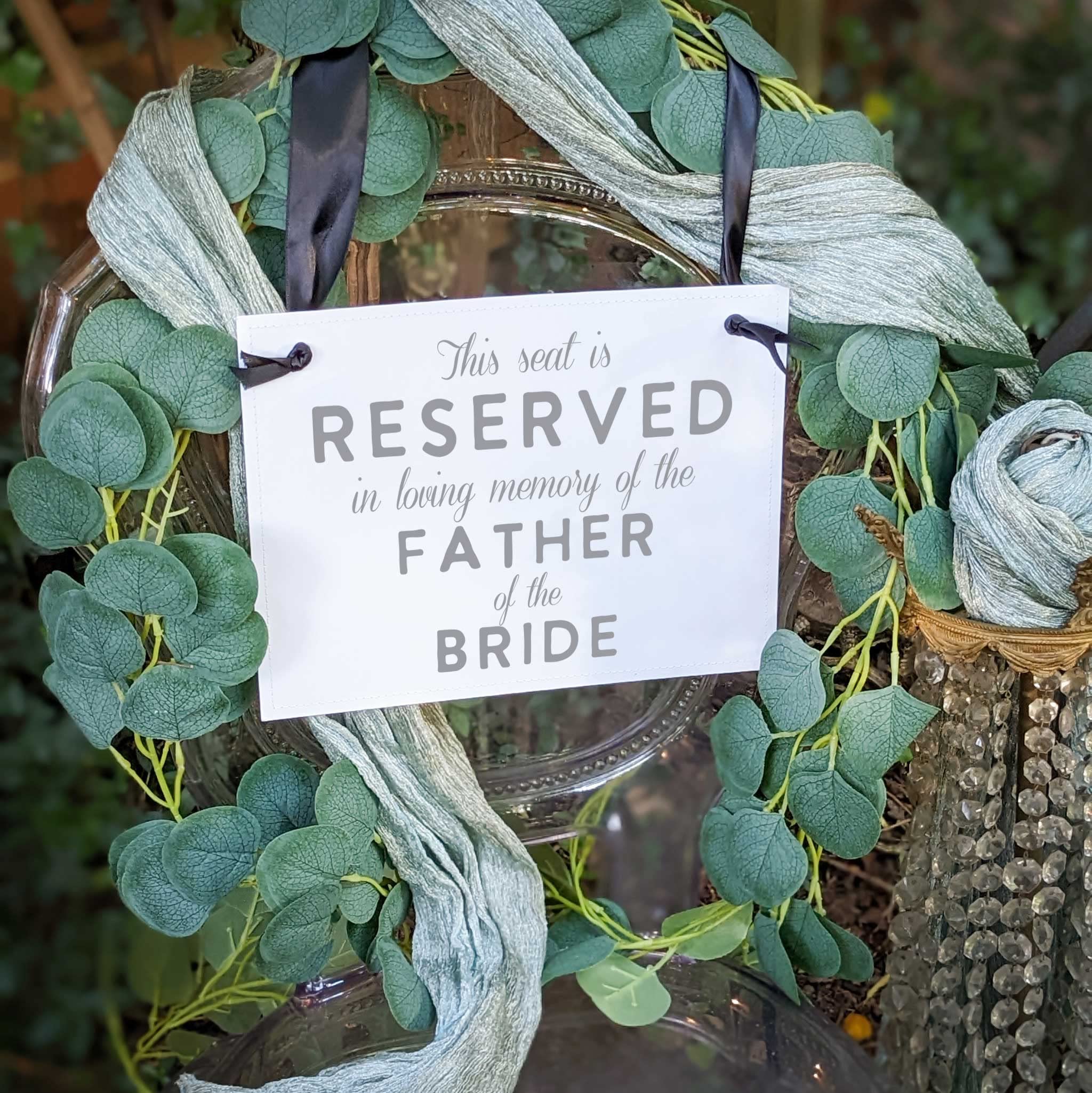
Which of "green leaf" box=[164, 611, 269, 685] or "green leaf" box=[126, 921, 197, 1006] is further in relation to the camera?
"green leaf" box=[126, 921, 197, 1006]

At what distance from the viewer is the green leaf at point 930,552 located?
52 centimetres

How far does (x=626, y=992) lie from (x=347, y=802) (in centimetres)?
21

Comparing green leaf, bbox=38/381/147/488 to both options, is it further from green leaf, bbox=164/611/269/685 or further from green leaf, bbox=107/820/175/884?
green leaf, bbox=107/820/175/884

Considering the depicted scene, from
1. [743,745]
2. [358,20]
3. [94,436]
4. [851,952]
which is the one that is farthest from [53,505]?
[851,952]

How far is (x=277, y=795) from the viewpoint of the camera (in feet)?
1.84

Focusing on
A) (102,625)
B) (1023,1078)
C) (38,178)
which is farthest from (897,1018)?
(38,178)

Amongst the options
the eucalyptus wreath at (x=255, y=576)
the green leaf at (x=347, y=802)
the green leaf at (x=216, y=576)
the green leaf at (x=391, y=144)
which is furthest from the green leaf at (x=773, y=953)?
the green leaf at (x=391, y=144)

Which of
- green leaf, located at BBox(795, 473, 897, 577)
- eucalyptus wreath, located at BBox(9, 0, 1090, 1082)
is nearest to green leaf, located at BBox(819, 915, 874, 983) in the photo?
eucalyptus wreath, located at BBox(9, 0, 1090, 1082)

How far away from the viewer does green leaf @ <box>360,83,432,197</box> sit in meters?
0.50

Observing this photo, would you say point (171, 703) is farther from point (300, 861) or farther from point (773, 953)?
point (773, 953)

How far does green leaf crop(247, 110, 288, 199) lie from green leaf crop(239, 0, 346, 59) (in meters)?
0.03

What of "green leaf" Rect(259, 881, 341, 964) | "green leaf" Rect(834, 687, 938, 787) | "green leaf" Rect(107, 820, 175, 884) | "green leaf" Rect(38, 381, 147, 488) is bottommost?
"green leaf" Rect(259, 881, 341, 964)

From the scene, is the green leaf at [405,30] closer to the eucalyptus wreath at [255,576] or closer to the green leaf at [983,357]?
the eucalyptus wreath at [255,576]

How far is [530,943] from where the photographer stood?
0.60 metres
